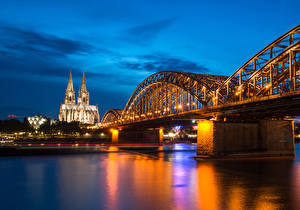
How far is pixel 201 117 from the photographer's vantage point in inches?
2178

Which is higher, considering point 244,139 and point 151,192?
point 244,139

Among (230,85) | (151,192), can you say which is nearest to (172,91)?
(230,85)

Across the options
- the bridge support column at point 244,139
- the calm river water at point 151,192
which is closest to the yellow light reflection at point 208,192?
the calm river water at point 151,192

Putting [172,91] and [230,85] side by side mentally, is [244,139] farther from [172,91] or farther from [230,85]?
[172,91]

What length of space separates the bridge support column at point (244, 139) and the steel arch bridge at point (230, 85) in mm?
4140

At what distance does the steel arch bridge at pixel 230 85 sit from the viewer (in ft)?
129

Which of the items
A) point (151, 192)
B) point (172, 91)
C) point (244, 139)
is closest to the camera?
Result: point (151, 192)

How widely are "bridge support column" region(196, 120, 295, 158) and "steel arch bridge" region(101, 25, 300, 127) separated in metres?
4.14

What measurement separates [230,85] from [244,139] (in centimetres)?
1362

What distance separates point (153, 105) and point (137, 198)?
78.6m

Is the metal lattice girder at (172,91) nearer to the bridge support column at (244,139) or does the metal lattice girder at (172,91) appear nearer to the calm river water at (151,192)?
the bridge support column at (244,139)

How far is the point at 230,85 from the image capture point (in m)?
60.0

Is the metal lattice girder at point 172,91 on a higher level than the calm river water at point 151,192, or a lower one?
higher

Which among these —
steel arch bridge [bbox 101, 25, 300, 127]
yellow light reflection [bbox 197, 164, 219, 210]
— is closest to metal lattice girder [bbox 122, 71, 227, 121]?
steel arch bridge [bbox 101, 25, 300, 127]
